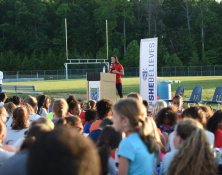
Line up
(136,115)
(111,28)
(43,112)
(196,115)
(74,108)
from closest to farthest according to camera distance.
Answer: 1. (136,115)
2. (196,115)
3. (74,108)
4. (43,112)
5. (111,28)

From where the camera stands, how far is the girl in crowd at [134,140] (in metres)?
2.95

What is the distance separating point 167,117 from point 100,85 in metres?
5.22

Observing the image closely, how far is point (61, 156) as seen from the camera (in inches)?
54.8

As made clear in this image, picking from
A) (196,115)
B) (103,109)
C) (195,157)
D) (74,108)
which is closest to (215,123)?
(196,115)

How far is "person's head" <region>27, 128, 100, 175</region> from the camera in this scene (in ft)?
4.57

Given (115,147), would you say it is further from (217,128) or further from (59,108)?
(59,108)

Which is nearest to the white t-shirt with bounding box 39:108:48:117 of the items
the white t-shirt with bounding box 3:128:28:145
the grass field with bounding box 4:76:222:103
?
the white t-shirt with bounding box 3:128:28:145

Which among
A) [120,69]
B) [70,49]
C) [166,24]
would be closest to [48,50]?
[70,49]

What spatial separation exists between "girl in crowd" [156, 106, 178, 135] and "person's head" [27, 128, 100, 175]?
394cm

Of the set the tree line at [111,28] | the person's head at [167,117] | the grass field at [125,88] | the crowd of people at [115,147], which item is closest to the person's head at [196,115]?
the crowd of people at [115,147]

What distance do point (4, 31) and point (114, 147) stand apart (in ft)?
234

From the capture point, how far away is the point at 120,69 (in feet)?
38.4

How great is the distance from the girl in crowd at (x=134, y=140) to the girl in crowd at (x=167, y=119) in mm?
2124

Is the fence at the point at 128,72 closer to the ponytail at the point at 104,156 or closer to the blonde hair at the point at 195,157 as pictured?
the ponytail at the point at 104,156
